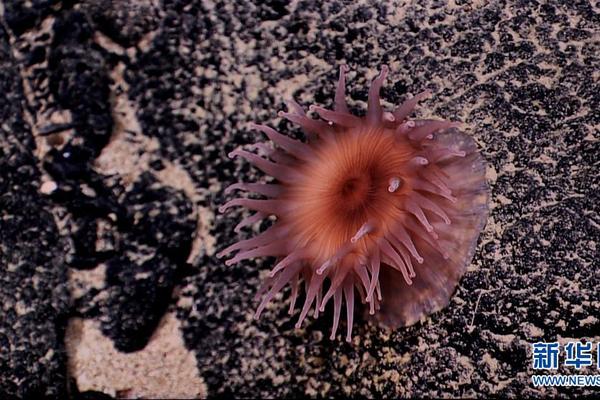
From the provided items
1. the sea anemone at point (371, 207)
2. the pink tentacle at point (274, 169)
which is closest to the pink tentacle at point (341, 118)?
the sea anemone at point (371, 207)

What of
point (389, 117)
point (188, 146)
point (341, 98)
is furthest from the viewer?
point (188, 146)

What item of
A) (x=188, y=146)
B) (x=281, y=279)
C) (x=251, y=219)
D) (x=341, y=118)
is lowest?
(x=281, y=279)

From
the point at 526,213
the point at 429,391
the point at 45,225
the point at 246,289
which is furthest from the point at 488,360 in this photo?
the point at 45,225

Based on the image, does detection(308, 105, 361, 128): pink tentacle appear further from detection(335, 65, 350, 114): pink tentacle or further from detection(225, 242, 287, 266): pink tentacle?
detection(225, 242, 287, 266): pink tentacle

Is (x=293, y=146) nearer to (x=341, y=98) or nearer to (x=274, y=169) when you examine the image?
(x=274, y=169)

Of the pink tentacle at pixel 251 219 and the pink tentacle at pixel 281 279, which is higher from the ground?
the pink tentacle at pixel 251 219

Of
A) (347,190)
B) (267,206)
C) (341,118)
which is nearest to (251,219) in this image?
(267,206)

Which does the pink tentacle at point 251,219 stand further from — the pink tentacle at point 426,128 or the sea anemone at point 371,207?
the pink tentacle at point 426,128
